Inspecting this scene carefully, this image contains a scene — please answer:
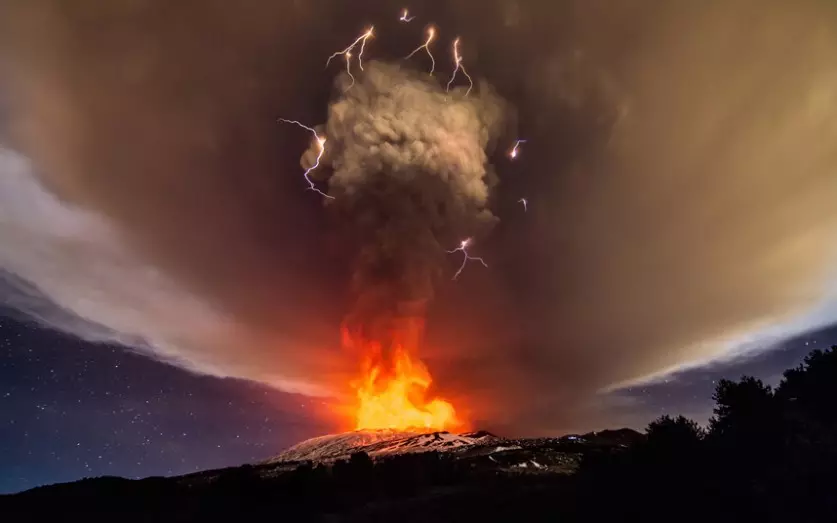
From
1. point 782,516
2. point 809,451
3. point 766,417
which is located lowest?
point 782,516

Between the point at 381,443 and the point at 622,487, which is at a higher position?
the point at 381,443

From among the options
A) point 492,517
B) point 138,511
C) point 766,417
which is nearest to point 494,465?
point 492,517

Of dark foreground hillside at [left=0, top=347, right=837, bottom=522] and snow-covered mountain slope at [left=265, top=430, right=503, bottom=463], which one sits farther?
snow-covered mountain slope at [left=265, top=430, right=503, bottom=463]

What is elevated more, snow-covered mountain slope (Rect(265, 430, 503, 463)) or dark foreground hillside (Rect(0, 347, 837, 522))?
snow-covered mountain slope (Rect(265, 430, 503, 463))

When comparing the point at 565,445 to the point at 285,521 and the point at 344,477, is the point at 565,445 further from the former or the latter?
the point at 285,521

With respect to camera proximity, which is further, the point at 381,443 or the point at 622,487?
the point at 381,443
